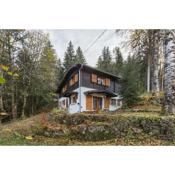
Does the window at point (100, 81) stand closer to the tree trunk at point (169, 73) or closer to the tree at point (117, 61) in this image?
the tree at point (117, 61)

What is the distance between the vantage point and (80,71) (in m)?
3.09

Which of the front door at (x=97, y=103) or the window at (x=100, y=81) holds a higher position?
the window at (x=100, y=81)

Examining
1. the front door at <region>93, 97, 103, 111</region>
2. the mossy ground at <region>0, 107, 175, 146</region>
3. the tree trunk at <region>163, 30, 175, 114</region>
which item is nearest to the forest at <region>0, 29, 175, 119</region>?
the tree trunk at <region>163, 30, 175, 114</region>

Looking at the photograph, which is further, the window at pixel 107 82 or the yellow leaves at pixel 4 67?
the window at pixel 107 82

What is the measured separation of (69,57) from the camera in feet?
10.0

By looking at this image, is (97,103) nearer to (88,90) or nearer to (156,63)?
(88,90)

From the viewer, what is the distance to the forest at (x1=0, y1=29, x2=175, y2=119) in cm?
303

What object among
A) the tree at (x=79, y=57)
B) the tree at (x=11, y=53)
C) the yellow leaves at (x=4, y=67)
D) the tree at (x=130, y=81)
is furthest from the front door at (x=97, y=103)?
the yellow leaves at (x=4, y=67)

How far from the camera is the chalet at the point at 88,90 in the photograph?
305 cm
